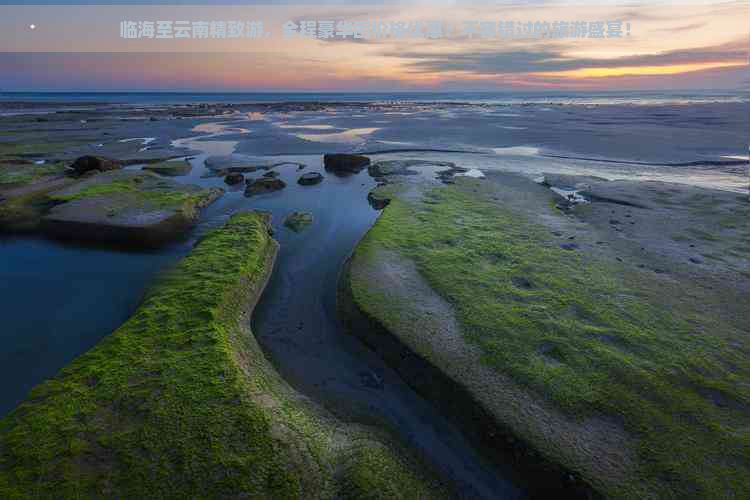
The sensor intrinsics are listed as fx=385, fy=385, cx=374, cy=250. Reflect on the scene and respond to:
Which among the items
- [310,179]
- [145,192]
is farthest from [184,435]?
[310,179]

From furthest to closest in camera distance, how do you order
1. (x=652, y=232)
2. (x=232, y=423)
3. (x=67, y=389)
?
1. (x=652, y=232)
2. (x=67, y=389)
3. (x=232, y=423)

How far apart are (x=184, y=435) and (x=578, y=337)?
6.41m

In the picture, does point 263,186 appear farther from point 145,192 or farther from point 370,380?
point 370,380

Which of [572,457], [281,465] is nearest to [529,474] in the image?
[572,457]

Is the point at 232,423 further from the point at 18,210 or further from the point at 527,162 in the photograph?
the point at 527,162

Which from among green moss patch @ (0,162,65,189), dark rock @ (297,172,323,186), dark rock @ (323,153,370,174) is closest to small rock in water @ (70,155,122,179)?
green moss patch @ (0,162,65,189)

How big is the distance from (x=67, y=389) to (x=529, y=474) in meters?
6.55

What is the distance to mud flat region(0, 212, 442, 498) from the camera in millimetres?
4355

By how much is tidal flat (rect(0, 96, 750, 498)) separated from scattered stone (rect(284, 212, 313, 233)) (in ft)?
0.27

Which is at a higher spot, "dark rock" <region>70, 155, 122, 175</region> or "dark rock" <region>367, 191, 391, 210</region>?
"dark rock" <region>70, 155, 122, 175</region>

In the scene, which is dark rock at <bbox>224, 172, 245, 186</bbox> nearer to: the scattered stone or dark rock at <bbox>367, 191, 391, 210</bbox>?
the scattered stone

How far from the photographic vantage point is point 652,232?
12023 millimetres

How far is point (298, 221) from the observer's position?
1425 cm

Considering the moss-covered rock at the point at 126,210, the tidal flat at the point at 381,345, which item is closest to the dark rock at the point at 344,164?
the tidal flat at the point at 381,345
